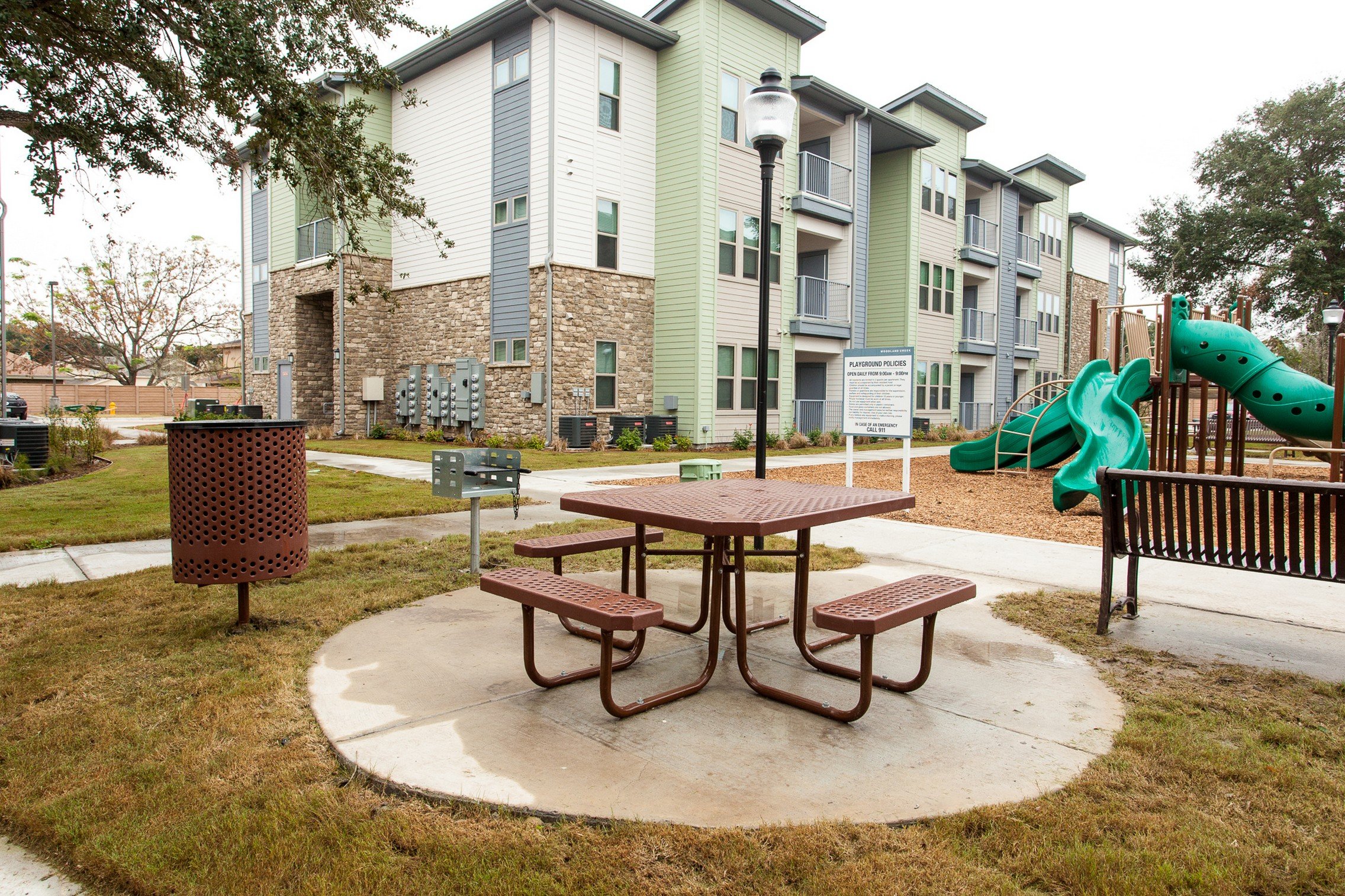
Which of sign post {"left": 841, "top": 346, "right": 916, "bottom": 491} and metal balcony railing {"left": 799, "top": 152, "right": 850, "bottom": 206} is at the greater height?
metal balcony railing {"left": 799, "top": 152, "right": 850, "bottom": 206}

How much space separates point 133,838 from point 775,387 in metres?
21.5

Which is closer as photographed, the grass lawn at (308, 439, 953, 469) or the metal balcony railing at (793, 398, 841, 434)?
the grass lawn at (308, 439, 953, 469)

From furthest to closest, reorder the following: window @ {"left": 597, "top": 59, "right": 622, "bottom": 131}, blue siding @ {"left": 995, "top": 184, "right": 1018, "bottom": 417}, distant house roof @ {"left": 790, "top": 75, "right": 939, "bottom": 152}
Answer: blue siding @ {"left": 995, "top": 184, "right": 1018, "bottom": 417}, distant house roof @ {"left": 790, "top": 75, "right": 939, "bottom": 152}, window @ {"left": 597, "top": 59, "right": 622, "bottom": 131}

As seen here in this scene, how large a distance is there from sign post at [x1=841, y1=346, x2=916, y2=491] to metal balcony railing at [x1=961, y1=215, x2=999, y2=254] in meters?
24.2

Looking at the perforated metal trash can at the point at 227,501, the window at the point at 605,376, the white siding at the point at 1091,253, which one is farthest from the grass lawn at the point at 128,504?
the white siding at the point at 1091,253

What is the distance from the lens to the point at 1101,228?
41906 mm

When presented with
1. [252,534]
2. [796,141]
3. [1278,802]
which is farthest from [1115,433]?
[796,141]

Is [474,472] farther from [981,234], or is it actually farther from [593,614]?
[981,234]

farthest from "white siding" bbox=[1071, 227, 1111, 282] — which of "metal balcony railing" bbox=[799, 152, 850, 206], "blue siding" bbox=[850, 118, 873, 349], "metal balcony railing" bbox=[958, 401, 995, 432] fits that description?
"metal balcony railing" bbox=[799, 152, 850, 206]

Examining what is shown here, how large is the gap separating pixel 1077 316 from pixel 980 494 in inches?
1353

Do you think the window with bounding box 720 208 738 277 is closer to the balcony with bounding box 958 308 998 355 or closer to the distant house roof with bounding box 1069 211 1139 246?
the balcony with bounding box 958 308 998 355

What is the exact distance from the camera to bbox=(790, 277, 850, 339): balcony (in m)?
23.6

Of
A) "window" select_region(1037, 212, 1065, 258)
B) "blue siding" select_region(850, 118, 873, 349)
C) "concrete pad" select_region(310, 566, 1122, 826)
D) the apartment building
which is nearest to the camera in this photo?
"concrete pad" select_region(310, 566, 1122, 826)

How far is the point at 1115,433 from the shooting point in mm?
10500
